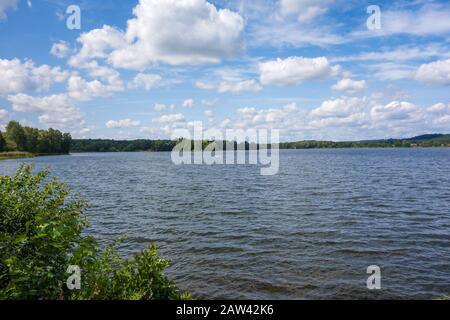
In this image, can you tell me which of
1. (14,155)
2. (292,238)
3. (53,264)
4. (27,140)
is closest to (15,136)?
(27,140)

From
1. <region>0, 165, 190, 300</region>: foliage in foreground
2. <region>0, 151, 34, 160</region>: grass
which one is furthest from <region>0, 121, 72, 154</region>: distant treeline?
<region>0, 165, 190, 300</region>: foliage in foreground

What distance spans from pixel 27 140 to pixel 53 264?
184196 millimetres

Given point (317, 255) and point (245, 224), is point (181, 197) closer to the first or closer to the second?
point (245, 224)

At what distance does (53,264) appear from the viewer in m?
9.32

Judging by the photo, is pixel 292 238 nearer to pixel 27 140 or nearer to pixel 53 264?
pixel 53 264

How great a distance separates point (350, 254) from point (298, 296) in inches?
258

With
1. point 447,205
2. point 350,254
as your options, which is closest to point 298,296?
point 350,254

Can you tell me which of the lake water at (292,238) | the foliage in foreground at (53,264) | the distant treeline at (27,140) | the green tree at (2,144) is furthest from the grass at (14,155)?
the foliage in foreground at (53,264)

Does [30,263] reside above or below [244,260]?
above

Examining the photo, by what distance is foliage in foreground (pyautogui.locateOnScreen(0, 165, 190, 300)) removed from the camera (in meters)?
7.95

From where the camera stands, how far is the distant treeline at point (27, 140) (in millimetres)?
158775

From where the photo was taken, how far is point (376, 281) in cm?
1612

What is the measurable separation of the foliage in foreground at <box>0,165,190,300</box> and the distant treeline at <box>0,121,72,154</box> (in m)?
171
